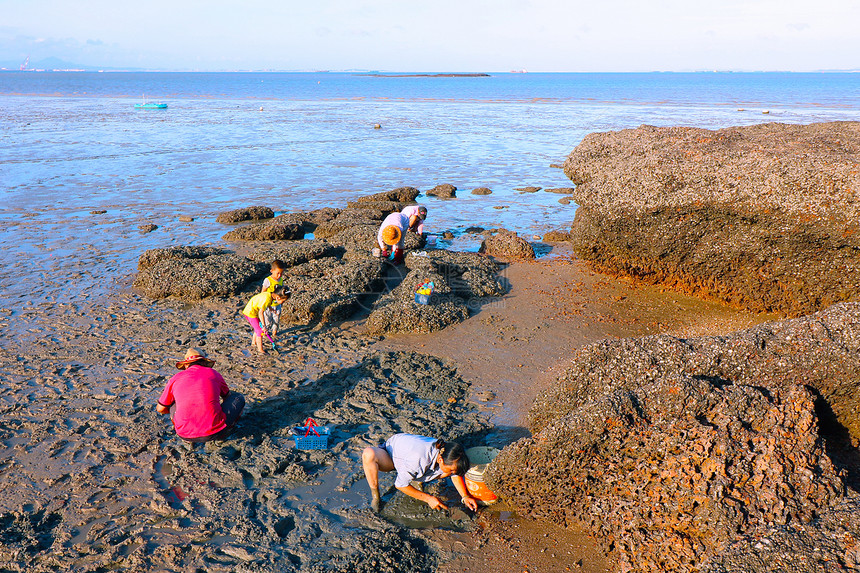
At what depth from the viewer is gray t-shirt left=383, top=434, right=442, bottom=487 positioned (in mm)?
5340

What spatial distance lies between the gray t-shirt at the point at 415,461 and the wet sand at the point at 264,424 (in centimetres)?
31

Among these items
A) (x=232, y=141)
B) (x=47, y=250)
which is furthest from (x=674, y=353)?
(x=232, y=141)

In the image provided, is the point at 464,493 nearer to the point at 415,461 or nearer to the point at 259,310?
the point at 415,461

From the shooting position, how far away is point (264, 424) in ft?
22.2

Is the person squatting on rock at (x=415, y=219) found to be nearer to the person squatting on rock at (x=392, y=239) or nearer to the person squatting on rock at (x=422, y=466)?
the person squatting on rock at (x=392, y=239)

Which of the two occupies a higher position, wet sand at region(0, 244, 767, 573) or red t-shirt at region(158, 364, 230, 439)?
red t-shirt at region(158, 364, 230, 439)

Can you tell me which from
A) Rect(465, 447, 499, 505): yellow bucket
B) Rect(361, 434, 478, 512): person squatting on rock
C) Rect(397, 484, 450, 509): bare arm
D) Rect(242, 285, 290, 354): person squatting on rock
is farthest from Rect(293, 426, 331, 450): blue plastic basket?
Rect(242, 285, 290, 354): person squatting on rock

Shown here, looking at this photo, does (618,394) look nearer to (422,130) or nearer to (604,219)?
(604,219)

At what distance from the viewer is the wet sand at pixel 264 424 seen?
4.91 m

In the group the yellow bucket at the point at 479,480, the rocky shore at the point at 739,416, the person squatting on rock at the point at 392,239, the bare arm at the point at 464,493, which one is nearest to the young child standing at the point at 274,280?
the person squatting on rock at the point at 392,239

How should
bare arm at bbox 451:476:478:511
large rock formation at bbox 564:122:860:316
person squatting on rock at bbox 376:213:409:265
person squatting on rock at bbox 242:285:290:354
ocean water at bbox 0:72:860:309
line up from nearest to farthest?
bare arm at bbox 451:476:478:511, person squatting on rock at bbox 242:285:290:354, large rock formation at bbox 564:122:860:316, person squatting on rock at bbox 376:213:409:265, ocean water at bbox 0:72:860:309

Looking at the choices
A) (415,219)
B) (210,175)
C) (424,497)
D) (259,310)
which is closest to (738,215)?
(415,219)

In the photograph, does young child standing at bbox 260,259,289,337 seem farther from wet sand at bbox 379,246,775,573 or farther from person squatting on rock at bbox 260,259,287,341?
wet sand at bbox 379,246,775,573

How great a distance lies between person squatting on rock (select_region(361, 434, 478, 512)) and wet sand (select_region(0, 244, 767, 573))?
0.17m
